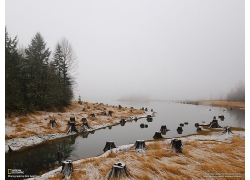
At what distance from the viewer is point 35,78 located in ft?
79.4

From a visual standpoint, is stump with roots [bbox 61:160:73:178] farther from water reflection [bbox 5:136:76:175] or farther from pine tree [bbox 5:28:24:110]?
pine tree [bbox 5:28:24:110]

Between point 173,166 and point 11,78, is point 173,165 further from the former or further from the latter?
point 11,78

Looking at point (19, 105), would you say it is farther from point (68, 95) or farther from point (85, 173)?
point (85, 173)

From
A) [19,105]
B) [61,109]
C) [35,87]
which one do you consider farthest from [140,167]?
[61,109]

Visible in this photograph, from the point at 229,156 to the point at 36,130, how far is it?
61.0 ft

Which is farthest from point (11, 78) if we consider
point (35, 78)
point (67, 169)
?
point (67, 169)

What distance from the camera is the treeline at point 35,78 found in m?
19.2

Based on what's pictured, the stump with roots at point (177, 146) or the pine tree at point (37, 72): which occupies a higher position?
the pine tree at point (37, 72)

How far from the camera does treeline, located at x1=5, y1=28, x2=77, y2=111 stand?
1923cm

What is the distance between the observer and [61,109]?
2912 centimetres

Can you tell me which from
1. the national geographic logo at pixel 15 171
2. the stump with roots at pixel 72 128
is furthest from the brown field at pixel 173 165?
the stump with roots at pixel 72 128

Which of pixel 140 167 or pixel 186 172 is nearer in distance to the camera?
pixel 186 172

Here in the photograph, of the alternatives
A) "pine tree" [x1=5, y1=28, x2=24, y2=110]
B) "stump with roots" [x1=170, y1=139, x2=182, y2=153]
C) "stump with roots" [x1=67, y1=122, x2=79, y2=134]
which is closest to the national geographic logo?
"stump with roots" [x1=67, y1=122, x2=79, y2=134]

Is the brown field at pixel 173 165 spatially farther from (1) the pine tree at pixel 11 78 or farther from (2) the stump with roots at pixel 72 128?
(1) the pine tree at pixel 11 78
